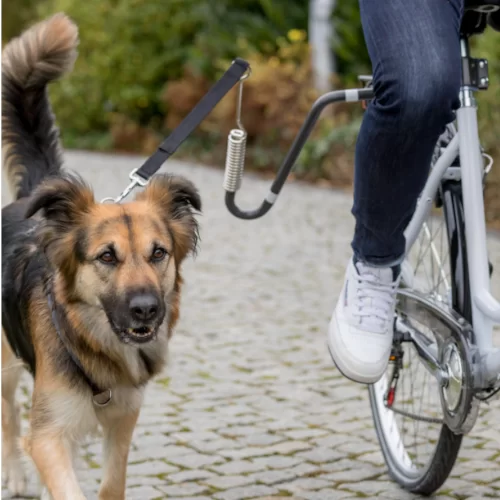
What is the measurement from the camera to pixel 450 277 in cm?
351

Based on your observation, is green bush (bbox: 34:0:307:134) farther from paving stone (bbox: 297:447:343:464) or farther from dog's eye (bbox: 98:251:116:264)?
dog's eye (bbox: 98:251:116:264)

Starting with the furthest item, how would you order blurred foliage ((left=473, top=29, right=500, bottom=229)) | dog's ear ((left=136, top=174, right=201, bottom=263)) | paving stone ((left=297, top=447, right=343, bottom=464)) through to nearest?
blurred foliage ((left=473, top=29, right=500, bottom=229)) → paving stone ((left=297, top=447, right=343, bottom=464)) → dog's ear ((left=136, top=174, right=201, bottom=263))

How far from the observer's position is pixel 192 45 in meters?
21.1

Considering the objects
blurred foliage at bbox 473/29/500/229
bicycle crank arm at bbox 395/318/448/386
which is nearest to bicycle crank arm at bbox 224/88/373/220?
bicycle crank arm at bbox 395/318/448/386

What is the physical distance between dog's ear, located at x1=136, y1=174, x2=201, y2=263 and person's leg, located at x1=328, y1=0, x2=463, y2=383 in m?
0.67

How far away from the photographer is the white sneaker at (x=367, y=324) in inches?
128

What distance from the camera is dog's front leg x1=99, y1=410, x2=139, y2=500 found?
3.63 meters

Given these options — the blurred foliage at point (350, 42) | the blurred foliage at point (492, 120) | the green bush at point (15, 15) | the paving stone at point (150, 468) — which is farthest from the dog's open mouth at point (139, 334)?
the green bush at point (15, 15)

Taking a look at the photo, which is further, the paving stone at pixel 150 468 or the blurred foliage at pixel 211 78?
the blurred foliage at pixel 211 78

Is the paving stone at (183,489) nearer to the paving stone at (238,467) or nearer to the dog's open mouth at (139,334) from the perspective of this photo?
the paving stone at (238,467)

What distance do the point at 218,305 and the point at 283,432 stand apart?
303cm

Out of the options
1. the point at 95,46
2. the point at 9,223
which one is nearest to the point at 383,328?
the point at 9,223

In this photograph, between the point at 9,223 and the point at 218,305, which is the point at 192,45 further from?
the point at 9,223

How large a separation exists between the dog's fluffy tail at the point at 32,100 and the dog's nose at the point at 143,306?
1.24 meters
